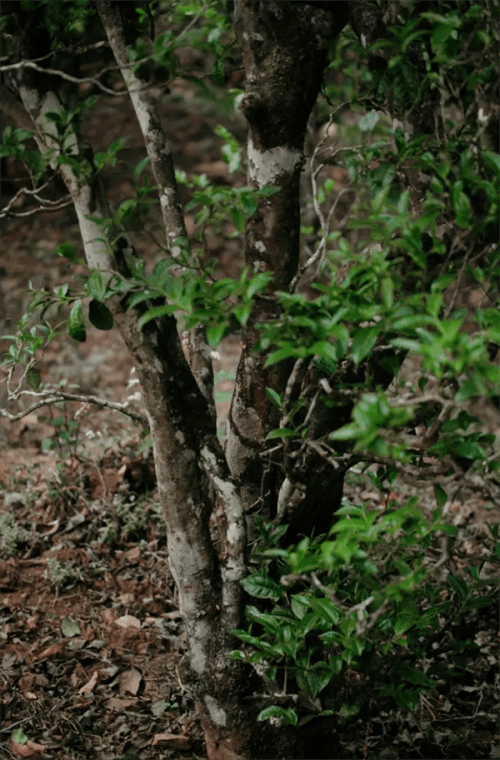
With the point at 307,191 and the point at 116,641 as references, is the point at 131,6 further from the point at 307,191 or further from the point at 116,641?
the point at 307,191

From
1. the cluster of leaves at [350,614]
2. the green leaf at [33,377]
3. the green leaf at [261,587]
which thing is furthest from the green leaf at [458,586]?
the green leaf at [33,377]

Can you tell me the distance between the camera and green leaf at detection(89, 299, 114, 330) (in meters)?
1.82

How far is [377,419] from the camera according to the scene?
1.28m

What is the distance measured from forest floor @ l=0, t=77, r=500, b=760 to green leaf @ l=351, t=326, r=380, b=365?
2.05ft

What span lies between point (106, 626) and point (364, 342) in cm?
206

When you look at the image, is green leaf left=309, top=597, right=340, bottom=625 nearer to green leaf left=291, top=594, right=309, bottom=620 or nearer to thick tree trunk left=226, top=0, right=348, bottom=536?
green leaf left=291, top=594, right=309, bottom=620

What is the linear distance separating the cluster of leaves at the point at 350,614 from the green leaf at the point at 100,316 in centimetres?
78

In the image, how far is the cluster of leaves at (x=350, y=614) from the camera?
160cm

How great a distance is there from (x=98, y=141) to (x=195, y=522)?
618 cm

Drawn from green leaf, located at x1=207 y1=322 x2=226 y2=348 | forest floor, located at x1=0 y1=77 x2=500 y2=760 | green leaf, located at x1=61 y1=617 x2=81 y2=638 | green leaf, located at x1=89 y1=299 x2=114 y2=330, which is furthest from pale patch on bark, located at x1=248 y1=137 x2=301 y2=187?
green leaf, located at x1=61 y1=617 x2=81 y2=638

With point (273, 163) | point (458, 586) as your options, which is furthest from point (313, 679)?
point (273, 163)

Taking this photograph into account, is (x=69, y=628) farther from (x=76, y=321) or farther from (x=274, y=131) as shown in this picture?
(x=274, y=131)

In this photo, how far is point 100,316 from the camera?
185 centimetres

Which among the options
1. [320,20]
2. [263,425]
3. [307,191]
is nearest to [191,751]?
[263,425]
